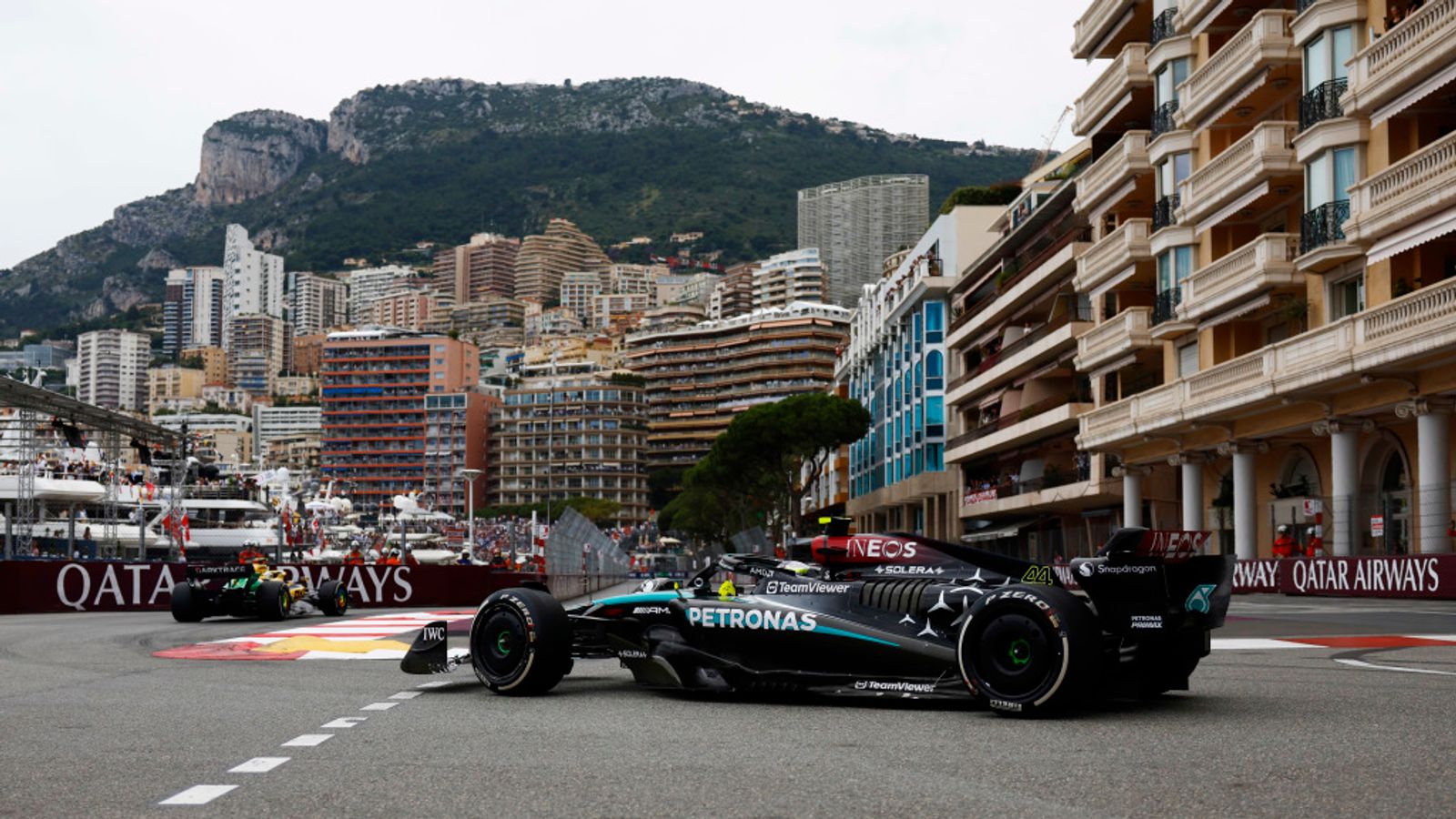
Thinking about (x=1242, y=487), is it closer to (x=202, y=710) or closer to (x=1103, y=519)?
(x=1103, y=519)

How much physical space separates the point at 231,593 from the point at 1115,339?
106 feet

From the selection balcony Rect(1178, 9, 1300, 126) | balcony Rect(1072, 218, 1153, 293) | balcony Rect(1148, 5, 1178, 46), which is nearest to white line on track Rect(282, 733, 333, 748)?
balcony Rect(1178, 9, 1300, 126)

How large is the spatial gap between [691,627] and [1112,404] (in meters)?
40.3

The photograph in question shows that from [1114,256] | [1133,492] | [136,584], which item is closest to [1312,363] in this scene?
[1114,256]

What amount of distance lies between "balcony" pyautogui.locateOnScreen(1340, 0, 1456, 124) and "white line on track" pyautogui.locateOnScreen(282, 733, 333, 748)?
91.0 feet

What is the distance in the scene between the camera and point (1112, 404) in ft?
159

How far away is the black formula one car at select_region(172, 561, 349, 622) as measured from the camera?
24125mm

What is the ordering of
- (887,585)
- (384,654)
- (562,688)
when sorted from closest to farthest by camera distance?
(887,585) → (562,688) → (384,654)

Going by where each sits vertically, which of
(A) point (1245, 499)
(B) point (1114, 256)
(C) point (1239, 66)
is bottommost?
(A) point (1245, 499)

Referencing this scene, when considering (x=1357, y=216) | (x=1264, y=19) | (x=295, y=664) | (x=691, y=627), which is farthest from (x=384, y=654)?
(x=1264, y=19)

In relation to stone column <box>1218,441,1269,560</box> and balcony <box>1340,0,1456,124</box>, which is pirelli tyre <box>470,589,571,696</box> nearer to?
balcony <box>1340,0,1456,124</box>

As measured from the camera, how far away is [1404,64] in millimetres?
31297

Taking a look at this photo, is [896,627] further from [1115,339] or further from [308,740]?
[1115,339]

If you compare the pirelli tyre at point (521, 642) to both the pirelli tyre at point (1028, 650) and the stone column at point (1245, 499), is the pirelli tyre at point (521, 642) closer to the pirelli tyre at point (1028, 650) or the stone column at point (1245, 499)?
the pirelli tyre at point (1028, 650)
